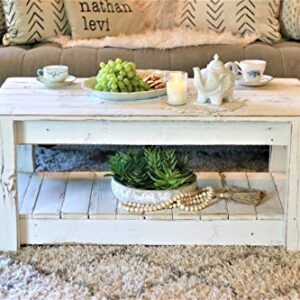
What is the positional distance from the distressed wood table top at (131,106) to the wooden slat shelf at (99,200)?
32 centimetres

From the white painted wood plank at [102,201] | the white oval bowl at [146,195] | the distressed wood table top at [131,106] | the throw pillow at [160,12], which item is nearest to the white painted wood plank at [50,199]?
the white painted wood plank at [102,201]

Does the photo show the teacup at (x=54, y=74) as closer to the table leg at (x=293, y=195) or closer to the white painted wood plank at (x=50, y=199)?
the white painted wood plank at (x=50, y=199)

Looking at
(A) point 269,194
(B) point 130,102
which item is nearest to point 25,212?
(B) point 130,102

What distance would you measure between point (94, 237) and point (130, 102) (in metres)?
0.45

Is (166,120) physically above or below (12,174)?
above

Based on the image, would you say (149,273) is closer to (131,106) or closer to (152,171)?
(152,171)

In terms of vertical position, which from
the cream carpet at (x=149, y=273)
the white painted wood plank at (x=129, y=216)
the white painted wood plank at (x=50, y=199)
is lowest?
the cream carpet at (x=149, y=273)

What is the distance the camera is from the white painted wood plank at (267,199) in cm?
217

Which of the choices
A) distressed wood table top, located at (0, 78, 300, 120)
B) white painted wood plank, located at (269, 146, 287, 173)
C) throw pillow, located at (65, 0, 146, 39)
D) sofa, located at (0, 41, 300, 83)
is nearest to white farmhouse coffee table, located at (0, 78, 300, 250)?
distressed wood table top, located at (0, 78, 300, 120)

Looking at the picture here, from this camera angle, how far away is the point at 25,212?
7.18ft

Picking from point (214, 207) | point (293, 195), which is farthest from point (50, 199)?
point (293, 195)

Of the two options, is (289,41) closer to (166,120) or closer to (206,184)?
(206,184)

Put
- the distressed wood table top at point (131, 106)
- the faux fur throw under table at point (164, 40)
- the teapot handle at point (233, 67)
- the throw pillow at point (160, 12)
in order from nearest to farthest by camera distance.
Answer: the distressed wood table top at point (131, 106), the teapot handle at point (233, 67), the faux fur throw under table at point (164, 40), the throw pillow at point (160, 12)

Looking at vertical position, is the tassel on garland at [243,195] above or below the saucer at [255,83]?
below
